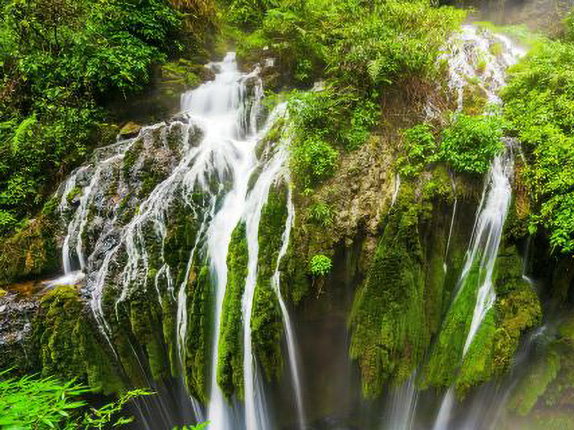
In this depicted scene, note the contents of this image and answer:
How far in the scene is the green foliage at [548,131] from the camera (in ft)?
14.5

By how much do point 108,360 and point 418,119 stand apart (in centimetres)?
635

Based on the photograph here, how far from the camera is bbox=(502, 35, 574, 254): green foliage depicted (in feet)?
14.5

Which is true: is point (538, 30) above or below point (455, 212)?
above

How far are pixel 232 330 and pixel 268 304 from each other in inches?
26.2

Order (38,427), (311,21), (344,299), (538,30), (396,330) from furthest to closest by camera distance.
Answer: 1. (538,30)
2. (311,21)
3. (344,299)
4. (396,330)
5. (38,427)

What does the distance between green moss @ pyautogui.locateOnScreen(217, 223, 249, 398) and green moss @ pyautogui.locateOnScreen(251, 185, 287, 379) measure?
26cm

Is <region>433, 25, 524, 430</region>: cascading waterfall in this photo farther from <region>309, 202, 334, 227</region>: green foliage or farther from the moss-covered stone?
the moss-covered stone

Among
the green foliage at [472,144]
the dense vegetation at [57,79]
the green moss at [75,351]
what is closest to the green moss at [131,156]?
the dense vegetation at [57,79]

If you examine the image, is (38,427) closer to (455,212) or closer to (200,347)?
(200,347)

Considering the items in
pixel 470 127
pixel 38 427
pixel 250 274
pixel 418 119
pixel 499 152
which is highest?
pixel 418 119

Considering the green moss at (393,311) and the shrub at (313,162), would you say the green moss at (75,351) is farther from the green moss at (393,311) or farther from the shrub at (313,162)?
the shrub at (313,162)

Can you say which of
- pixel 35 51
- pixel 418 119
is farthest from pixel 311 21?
pixel 35 51

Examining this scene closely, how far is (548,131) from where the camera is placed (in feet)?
15.7

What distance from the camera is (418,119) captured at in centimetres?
551
